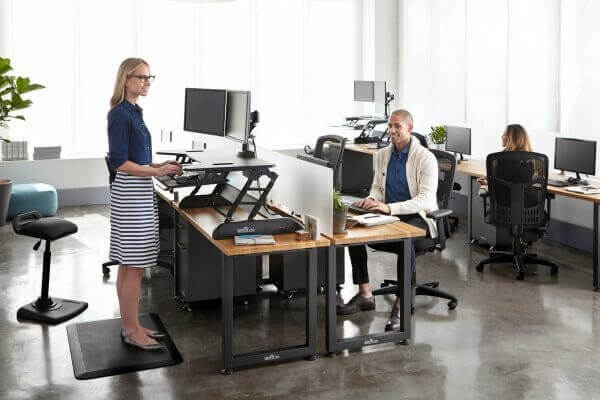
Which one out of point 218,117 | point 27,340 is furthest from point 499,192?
point 27,340

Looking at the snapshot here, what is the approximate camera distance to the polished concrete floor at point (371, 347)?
382 centimetres

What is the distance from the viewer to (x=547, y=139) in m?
7.39

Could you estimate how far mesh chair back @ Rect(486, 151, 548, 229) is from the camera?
569cm

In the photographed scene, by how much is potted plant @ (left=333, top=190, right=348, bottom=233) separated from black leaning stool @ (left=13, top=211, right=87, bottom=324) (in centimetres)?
195

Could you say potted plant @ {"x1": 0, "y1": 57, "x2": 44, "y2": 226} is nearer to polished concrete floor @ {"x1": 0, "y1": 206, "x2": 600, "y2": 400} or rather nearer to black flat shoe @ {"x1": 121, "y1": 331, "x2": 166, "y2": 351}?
polished concrete floor @ {"x1": 0, "y1": 206, "x2": 600, "y2": 400}

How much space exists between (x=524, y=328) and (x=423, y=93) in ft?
18.2

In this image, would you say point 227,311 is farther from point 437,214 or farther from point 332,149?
point 332,149

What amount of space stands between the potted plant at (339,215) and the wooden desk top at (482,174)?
2342 millimetres

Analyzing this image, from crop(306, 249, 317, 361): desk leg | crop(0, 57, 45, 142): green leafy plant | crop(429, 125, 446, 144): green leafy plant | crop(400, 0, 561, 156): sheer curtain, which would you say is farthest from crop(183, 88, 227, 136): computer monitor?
crop(400, 0, 561, 156): sheer curtain

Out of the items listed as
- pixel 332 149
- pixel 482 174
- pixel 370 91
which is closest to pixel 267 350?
pixel 332 149

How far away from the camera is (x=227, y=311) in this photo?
13.1 feet

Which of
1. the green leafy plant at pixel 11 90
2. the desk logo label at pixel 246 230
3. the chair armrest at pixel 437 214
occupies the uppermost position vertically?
the green leafy plant at pixel 11 90

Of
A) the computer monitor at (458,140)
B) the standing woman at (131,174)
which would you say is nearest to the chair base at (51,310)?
the standing woman at (131,174)

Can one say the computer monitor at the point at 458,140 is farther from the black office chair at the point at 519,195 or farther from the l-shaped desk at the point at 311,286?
the l-shaped desk at the point at 311,286
